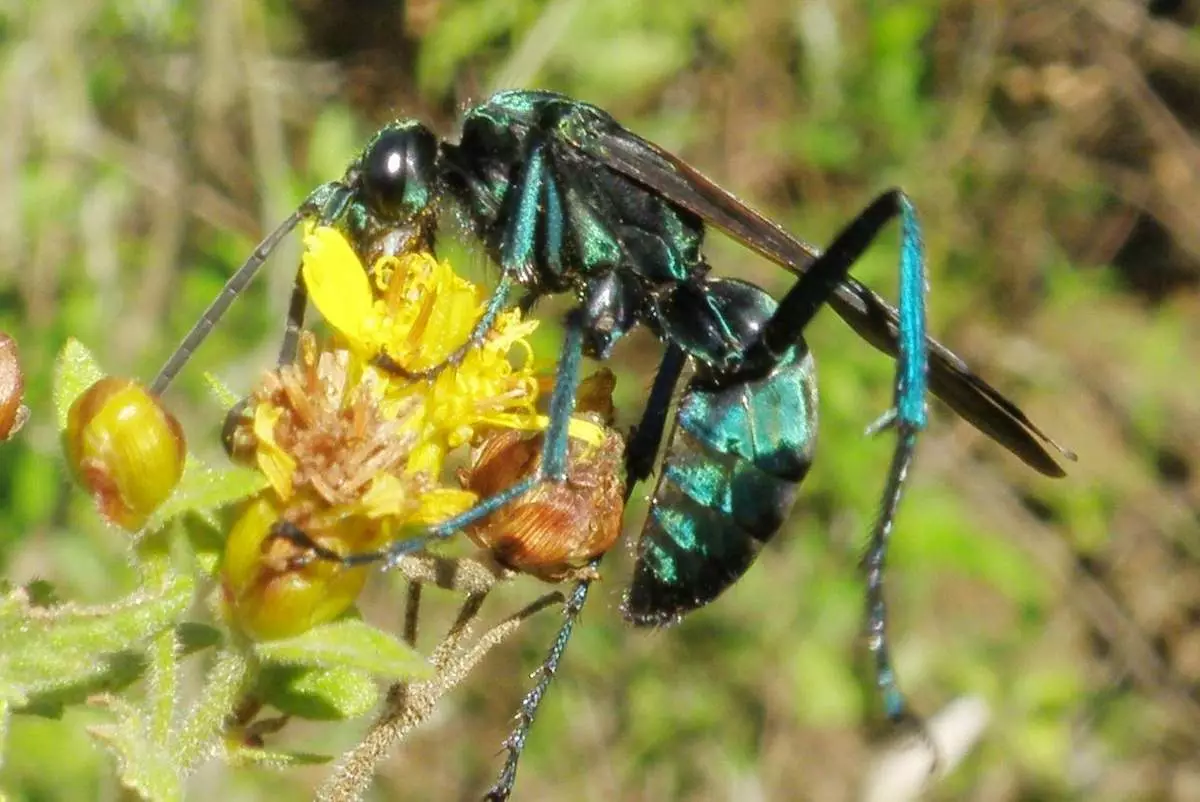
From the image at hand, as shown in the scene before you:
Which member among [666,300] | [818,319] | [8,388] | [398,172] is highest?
[818,319]

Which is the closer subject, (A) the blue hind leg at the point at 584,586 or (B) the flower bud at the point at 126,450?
(B) the flower bud at the point at 126,450

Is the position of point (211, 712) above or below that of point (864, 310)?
below

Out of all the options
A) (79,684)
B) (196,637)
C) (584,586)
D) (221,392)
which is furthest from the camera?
A: (584,586)

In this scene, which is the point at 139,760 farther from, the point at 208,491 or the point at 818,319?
the point at 818,319

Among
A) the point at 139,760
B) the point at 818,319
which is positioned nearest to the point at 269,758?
the point at 139,760

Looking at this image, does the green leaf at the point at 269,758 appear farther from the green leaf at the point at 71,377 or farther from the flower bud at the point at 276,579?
the green leaf at the point at 71,377

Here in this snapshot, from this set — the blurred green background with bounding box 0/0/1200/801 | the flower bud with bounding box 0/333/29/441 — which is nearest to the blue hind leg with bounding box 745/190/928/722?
the flower bud with bounding box 0/333/29/441

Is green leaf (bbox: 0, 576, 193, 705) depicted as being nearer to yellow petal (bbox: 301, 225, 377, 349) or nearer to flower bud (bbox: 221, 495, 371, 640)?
flower bud (bbox: 221, 495, 371, 640)

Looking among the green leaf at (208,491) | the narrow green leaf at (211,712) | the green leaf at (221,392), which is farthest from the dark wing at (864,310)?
the narrow green leaf at (211,712)
